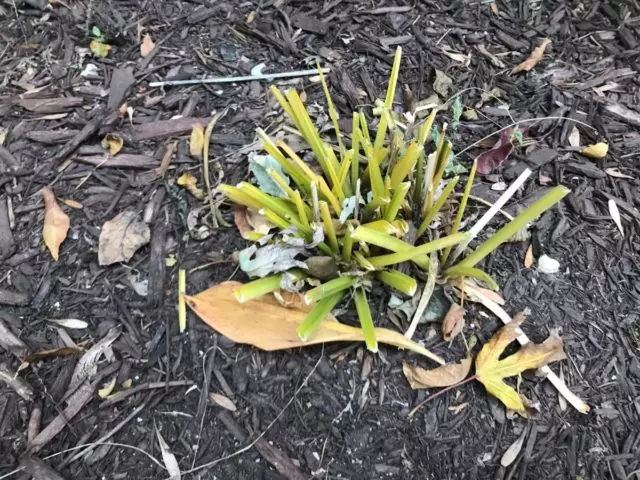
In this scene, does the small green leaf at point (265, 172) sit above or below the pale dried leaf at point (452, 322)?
above

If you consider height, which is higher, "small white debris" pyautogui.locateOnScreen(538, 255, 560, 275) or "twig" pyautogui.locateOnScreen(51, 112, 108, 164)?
"twig" pyautogui.locateOnScreen(51, 112, 108, 164)

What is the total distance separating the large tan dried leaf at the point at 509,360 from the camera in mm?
1669

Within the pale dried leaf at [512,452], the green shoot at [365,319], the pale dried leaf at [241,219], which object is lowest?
the pale dried leaf at [512,452]

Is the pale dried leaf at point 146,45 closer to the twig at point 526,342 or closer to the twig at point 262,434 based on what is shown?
the twig at point 262,434

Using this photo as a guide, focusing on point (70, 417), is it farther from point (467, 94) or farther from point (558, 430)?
point (467, 94)

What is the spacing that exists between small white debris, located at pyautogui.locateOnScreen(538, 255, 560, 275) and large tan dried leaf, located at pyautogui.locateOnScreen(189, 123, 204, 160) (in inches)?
49.2

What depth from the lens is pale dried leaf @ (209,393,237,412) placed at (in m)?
1.65

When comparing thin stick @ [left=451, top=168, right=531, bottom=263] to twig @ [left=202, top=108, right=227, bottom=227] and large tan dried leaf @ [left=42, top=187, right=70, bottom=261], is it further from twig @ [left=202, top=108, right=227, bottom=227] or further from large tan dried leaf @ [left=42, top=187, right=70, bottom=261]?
large tan dried leaf @ [left=42, top=187, right=70, bottom=261]

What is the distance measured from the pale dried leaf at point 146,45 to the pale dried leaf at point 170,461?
1536 mm

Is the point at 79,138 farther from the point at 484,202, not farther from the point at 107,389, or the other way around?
the point at 484,202

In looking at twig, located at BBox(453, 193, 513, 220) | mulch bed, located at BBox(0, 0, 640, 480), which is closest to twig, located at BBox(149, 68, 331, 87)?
mulch bed, located at BBox(0, 0, 640, 480)

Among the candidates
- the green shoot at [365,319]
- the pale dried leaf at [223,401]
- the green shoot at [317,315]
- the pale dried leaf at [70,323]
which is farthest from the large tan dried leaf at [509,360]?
the pale dried leaf at [70,323]

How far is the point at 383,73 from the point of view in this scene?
230 centimetres

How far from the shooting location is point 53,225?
1.90 metres
